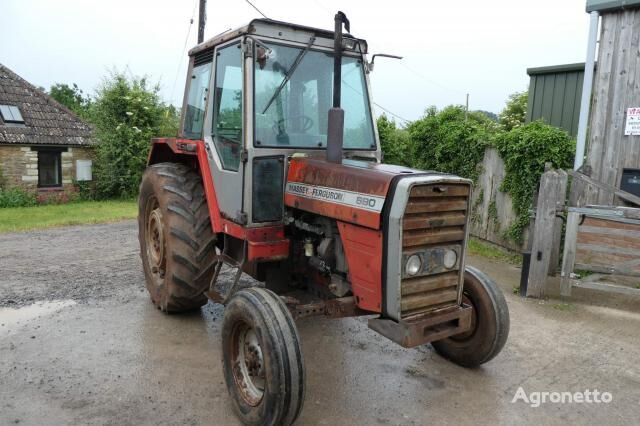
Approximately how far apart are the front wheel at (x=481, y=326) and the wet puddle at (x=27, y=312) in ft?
12.5

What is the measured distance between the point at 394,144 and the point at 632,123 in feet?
14.1

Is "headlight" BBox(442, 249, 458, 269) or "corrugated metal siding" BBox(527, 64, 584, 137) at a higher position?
"corrugated metal siding" BBox(527, 64, 584, 137)

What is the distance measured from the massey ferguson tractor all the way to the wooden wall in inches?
141

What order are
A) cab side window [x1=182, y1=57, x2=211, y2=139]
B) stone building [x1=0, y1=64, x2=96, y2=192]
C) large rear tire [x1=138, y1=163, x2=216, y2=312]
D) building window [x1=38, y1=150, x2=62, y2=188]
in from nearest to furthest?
1. large rear tire [x1=138, y1=163, x2=216, y2=312]
2. cab side window [x1=182, y1=57, x2=211, y2=139]
3. stone building [x1=0, y1=64, x2=96, y2=192]
4. building window [x1=38, y1=150, x2=62, y2=188]

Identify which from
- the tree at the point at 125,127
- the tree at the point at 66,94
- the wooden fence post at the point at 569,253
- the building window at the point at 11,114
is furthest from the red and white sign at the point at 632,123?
the tree at the point at 66,94

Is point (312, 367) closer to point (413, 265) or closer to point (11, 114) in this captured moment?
point (413, 265)

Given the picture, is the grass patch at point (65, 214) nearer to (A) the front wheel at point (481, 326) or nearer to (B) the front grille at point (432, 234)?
(A) the front wheel at point (481, 326)

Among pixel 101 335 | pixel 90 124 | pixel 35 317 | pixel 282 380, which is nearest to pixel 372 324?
pixel 282 380

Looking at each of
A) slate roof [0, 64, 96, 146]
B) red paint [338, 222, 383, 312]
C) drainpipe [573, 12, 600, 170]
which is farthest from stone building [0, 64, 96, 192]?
drainpipe [573, 12, 600, 170]

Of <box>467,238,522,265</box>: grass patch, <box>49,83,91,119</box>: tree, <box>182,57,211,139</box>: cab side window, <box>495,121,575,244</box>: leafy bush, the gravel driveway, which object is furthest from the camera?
<box>49,83,91,119</box>: tree

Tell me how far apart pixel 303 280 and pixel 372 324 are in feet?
4.20

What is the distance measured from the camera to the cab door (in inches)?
145

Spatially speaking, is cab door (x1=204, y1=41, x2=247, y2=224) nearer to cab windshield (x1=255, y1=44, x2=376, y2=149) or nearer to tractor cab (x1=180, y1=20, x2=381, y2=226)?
tractor cab (x1=180, y1=20, x2=381, y2=226)

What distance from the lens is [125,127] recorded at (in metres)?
14.2
